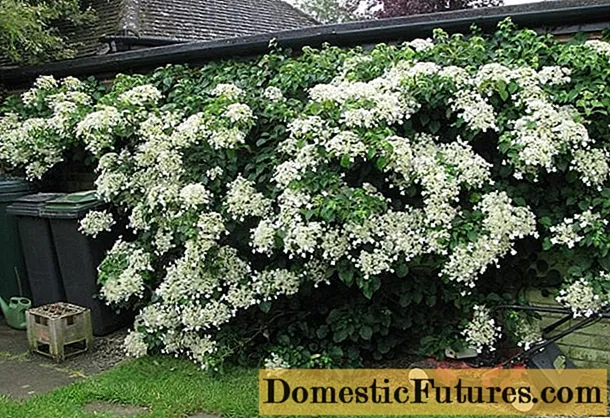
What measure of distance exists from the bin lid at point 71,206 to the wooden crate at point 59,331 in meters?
0.67

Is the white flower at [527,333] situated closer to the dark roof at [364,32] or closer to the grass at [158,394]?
the grass at [158,394]

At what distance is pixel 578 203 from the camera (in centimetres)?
339

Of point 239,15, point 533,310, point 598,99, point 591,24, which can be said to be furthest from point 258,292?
point 239,15

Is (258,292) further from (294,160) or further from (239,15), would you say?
(239,15)

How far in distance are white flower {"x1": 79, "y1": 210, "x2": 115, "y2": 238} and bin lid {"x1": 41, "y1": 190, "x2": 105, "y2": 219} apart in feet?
0.26

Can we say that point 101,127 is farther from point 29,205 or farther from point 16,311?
point 16,311

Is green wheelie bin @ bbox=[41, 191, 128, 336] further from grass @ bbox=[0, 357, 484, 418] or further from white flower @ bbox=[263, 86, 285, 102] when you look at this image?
white flower @ bbox=[263, 86, 285, 102]

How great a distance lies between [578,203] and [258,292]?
187cm

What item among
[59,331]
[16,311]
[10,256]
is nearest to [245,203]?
[59,331]

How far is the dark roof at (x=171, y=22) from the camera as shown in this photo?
859cm

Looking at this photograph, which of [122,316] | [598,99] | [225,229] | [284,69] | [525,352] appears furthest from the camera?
[122,316]

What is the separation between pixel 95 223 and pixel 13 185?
1.25 metres

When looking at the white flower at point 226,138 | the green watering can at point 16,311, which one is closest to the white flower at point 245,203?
the white flower at point 226,138

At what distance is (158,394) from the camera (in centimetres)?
362
